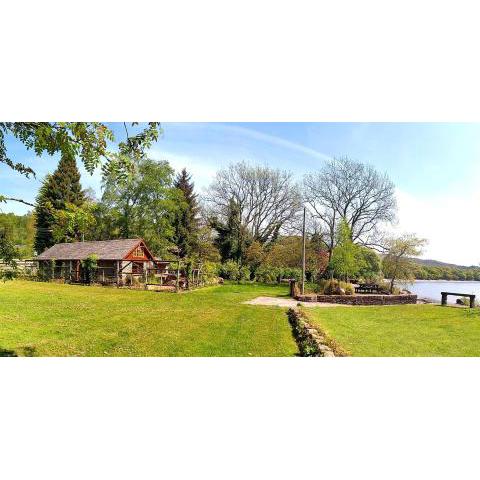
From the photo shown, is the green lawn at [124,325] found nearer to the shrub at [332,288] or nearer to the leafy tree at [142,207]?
the leafy tree at [142,207]

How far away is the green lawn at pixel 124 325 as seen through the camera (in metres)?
4.21

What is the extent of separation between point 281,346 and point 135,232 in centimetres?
212

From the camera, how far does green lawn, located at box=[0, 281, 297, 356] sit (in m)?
4.21

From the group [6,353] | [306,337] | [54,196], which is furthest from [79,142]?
[306,337]

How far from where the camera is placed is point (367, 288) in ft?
19.0

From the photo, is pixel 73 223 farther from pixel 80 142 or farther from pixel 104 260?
pixel 80 142

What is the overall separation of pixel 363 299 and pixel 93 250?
3.77m

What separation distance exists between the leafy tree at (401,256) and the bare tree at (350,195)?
0.91ft

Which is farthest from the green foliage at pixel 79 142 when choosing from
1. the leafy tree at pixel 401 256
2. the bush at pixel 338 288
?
the leafy tree at pixel 401 256
